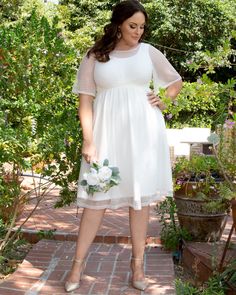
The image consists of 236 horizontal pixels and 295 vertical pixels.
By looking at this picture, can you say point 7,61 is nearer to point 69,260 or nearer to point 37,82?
point 37,82

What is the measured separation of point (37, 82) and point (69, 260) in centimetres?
124

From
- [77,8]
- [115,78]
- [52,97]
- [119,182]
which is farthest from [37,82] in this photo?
[77,8]

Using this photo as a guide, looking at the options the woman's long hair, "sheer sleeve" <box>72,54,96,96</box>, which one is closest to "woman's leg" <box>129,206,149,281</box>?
"sheer sleeve" <box>72,54,96,96</box>

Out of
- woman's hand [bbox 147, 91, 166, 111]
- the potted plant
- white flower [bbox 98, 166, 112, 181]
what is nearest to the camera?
white flower [bbox 98, 166, 112, 181]

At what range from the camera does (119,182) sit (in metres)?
2.91

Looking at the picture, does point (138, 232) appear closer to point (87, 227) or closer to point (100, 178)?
point (87, 227)

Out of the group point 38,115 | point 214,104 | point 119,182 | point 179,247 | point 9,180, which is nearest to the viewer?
point 119,182

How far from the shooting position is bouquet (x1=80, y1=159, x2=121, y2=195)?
2.79 meters

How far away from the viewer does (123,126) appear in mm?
2971

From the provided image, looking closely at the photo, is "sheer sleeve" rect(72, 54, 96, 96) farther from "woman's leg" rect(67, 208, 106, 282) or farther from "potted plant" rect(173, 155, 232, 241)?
"potted plant" rect(173, 155, 232, 241)

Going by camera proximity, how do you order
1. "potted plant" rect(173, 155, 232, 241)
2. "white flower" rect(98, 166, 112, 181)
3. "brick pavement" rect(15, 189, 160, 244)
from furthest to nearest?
"brick pavement" rect(15, 189, 160, 244), "potted plant" rect(173, 155, 232, 241), "white flower" rect(98, 166, 112, 181)

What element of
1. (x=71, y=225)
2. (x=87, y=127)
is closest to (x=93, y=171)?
(x=87, y=127)

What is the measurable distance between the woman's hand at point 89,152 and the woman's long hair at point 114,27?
0.48 m

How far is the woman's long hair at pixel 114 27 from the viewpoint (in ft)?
9.64
